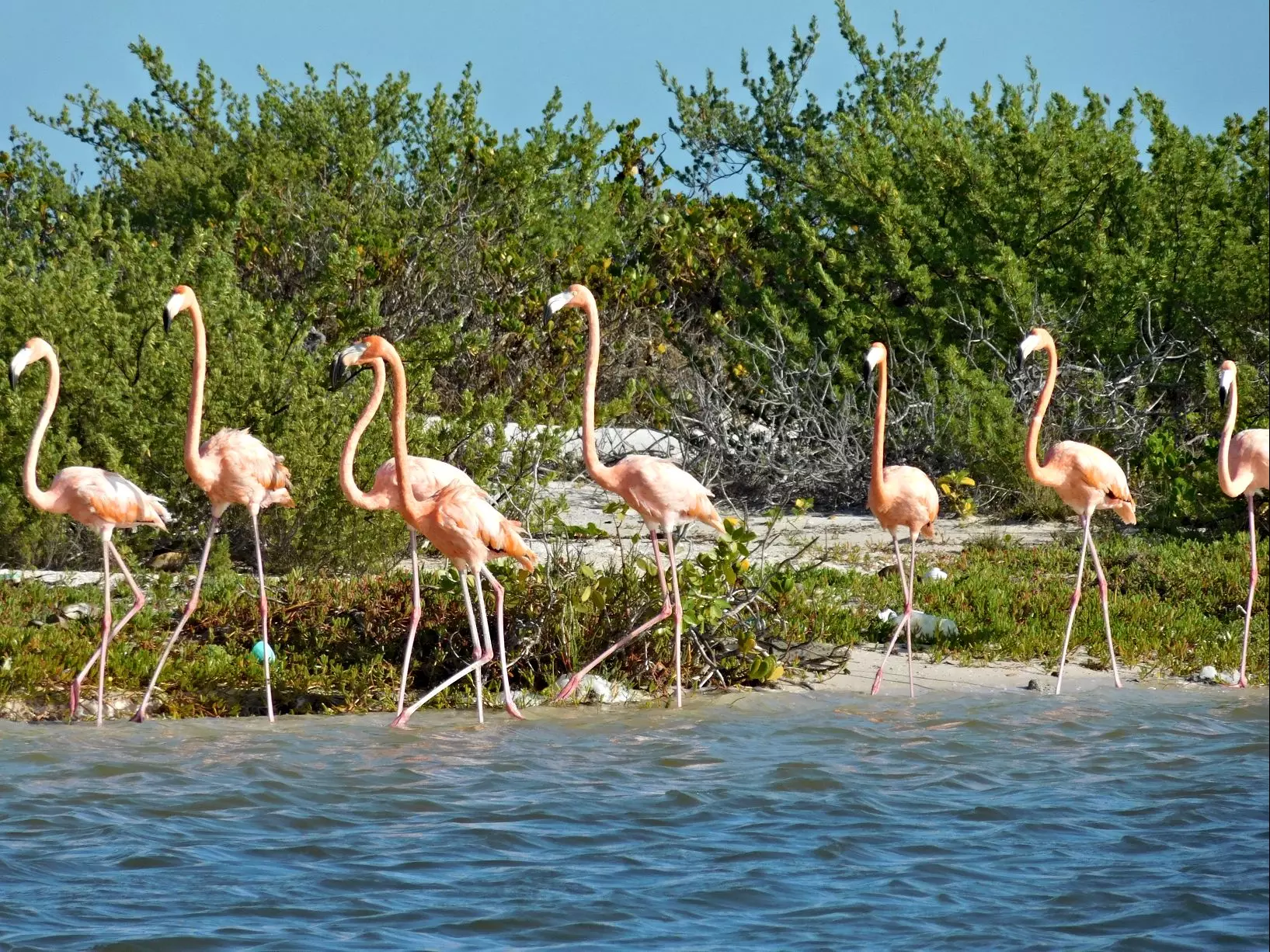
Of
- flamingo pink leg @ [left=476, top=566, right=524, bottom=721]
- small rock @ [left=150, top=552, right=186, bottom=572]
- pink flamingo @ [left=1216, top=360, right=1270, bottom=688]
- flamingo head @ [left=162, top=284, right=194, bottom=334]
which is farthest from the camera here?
small rock @ [left=150, top=552, right=186, bottom=572]

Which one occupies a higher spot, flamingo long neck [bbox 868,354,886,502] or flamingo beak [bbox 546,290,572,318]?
flamingo beak [bbox 546,290,572,318]

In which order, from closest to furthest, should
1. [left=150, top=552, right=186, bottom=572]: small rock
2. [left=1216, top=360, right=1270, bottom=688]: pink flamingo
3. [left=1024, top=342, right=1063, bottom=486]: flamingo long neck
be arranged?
[left=1024, top=342, right=1063, bottom=486]: flamingo long neck, [left=1216, top=360, right=1270, bottom=688]: pink flamingo, [left=150, top=552, right=186, bottom=572]: small rock

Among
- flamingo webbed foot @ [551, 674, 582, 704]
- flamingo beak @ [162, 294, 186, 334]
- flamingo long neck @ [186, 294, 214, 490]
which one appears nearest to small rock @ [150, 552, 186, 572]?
flamingo long neck @ [186, 294, 214, 490]

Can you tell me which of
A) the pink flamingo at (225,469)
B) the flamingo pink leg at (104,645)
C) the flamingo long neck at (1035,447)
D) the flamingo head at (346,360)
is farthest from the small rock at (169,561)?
the flamingo long neck at (1035,447)

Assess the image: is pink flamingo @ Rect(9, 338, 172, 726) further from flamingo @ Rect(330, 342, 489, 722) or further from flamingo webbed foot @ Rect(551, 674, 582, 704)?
flamingo webbed foot @ Rect(551, 674, 582, 704)

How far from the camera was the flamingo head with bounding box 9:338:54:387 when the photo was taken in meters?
6.64

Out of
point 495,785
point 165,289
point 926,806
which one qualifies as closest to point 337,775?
point 495,785

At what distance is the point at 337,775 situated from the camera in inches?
229

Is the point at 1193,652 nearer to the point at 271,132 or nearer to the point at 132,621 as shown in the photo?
the point at 132,621

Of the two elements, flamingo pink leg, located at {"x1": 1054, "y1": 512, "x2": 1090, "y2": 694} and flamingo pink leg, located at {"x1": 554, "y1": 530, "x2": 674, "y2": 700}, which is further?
flamingo pink leg, located at {"x1": 1054, "y1": 512, "x2": 1090, "y2": 694}

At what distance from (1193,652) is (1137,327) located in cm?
450

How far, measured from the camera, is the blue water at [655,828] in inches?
169

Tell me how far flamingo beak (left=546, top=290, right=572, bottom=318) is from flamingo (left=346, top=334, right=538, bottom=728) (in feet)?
2.16

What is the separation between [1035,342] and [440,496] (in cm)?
283
